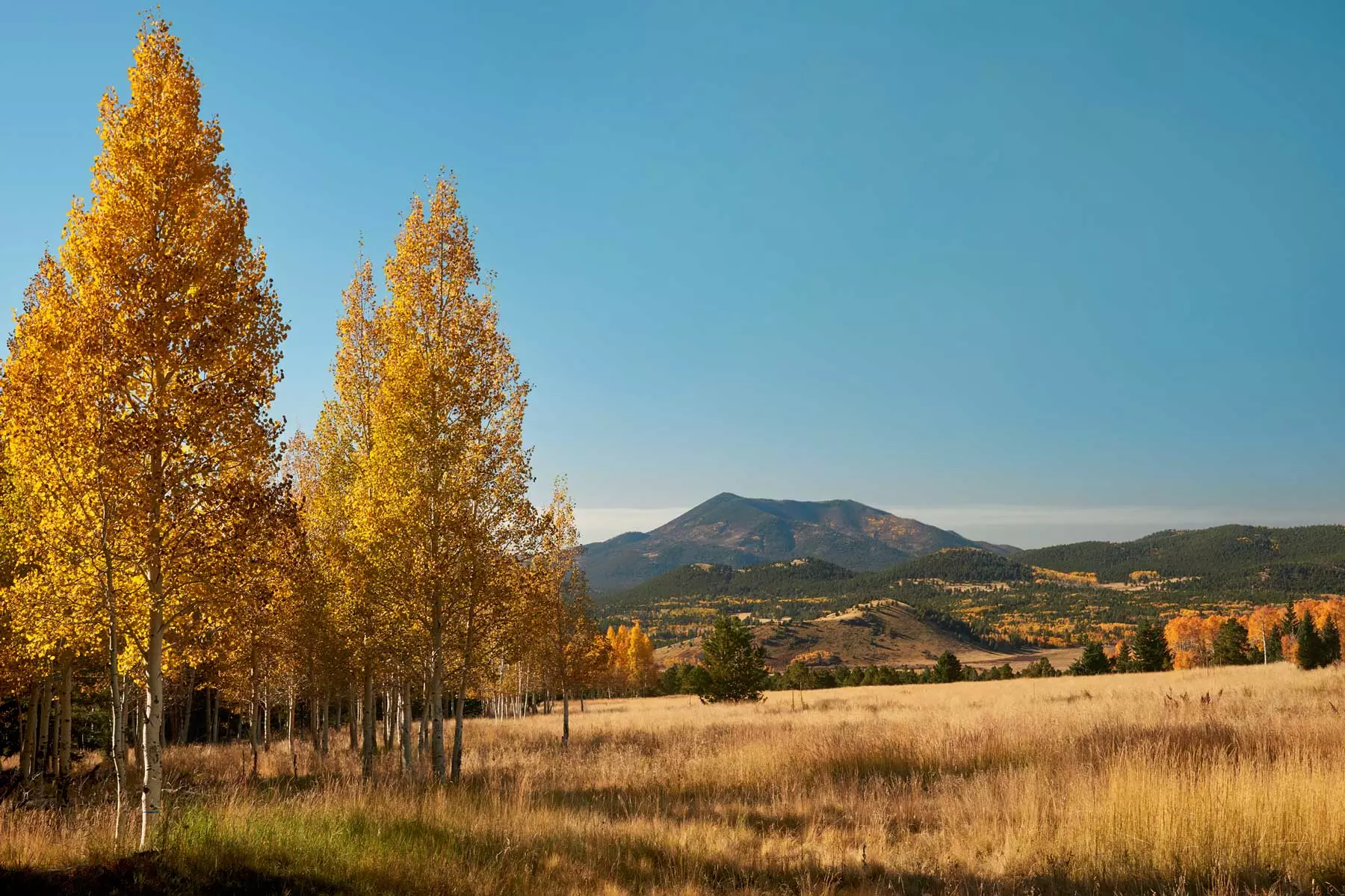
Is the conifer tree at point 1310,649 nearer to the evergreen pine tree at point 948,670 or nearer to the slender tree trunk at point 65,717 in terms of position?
the evergreen pine tree at point 948,670

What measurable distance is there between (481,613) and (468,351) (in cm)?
598

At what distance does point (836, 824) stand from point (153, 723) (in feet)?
29.4

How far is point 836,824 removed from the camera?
10.5m

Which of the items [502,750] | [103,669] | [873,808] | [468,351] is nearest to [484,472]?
[468,351]

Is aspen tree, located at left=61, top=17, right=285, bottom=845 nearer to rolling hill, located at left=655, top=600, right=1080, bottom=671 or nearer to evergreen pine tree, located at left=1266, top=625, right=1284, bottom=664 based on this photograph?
evergreen pine tree, located at left=1266, top=625, right=1284, bottom=664

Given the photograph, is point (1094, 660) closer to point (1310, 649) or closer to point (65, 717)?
point (1310, 649)

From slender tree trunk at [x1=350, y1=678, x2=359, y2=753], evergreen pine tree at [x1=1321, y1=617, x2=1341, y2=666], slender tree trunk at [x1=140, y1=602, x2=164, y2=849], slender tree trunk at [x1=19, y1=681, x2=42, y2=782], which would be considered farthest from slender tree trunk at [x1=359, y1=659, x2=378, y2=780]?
evergreen pine tree at [x1=1321, y1=617, x2=1341, y2=666]

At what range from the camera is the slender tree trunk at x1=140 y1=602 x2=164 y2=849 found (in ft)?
28.5

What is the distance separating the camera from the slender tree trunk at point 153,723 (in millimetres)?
8688

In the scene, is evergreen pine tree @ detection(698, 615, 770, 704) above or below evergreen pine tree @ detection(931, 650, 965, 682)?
above

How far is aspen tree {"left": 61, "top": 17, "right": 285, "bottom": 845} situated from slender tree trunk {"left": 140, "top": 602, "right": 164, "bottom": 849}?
32 millimetres

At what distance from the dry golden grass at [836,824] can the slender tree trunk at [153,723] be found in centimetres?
35

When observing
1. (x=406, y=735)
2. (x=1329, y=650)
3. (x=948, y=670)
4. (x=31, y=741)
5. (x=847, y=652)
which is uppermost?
(x=31, y=741)

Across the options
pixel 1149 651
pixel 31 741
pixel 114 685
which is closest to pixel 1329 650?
pixel 1149 651
